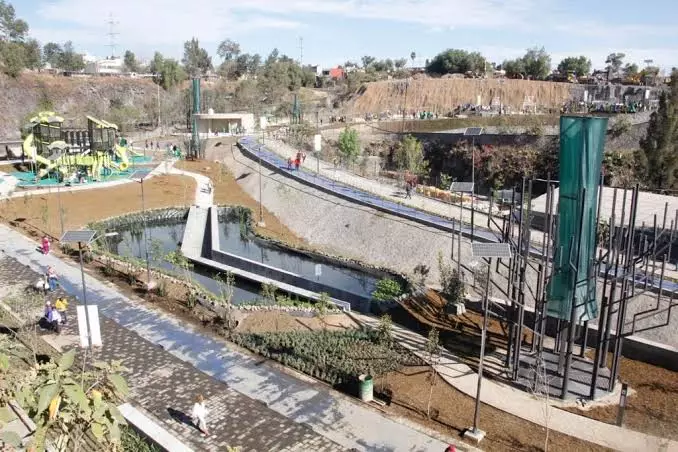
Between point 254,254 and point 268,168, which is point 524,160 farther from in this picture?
point 254,254

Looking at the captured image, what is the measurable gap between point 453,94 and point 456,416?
8373 cm

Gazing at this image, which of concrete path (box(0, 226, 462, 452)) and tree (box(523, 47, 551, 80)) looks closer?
concrete path (box(0, 226, 462, 452))

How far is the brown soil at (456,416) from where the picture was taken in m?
12.7

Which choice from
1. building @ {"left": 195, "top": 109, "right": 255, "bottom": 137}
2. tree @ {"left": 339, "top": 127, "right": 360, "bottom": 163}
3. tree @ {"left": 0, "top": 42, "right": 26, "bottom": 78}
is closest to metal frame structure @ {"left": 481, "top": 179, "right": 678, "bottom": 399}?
tree @ {"left": 339, "top": 127, "right": 360, "bottom": 163}

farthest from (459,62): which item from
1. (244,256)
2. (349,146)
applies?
(244,256)

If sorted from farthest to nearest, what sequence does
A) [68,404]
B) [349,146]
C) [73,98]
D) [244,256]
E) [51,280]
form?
[73,98], [349,146], [244,256], [51,280], [68,404]

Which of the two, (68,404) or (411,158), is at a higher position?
(411,158)

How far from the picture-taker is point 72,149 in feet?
149

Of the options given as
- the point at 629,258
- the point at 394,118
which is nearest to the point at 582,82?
the point at 394,118

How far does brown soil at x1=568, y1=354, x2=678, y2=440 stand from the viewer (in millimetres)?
13531

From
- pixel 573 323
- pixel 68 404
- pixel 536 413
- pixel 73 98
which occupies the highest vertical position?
pixel 73 98

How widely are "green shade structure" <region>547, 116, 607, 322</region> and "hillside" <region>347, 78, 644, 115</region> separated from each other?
73.0 meters

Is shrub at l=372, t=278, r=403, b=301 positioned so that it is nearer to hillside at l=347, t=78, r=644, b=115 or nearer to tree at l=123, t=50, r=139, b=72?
hillside at l=347, t=78, r=644, b=115

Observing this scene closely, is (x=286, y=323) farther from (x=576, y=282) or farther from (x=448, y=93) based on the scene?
(x=448, y=93)
